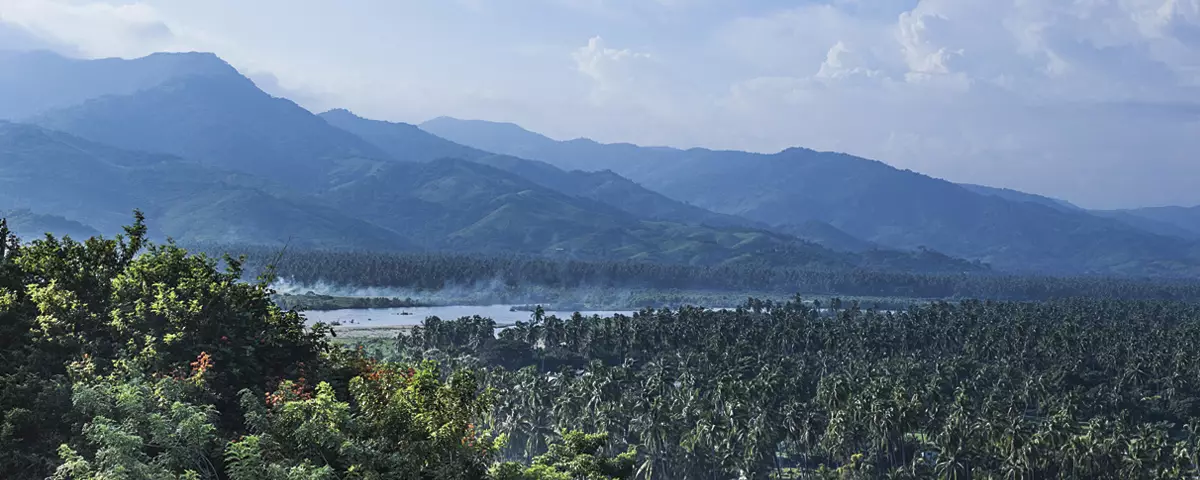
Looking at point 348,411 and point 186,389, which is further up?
point 186,389

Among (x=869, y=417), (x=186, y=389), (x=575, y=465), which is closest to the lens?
(x=186, y=389)

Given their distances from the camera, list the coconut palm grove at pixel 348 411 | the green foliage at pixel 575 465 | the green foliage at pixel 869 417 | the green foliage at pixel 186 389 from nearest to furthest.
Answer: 1. the green foliage at pixel 186 389
2. the coconut palm grove at pixel 348 411
3. the green foliage at pixel 575 465
4. the green foliage at pixel 869 417

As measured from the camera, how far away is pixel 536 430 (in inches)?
4916

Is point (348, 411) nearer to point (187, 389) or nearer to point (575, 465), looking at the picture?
point (187, 389)

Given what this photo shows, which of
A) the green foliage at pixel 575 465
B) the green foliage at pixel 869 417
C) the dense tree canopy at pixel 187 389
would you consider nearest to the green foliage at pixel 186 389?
the dense tree canopy at pixel 187 389

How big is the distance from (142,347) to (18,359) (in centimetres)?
604

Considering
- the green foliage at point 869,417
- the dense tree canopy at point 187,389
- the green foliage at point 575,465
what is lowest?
the green foliage at point 869,417

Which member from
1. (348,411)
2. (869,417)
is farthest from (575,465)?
(869,417)

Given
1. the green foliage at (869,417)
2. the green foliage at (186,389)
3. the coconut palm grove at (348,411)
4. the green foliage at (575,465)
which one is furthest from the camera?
the green foliage at (869,417)

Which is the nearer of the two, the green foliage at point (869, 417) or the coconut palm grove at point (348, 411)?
the coconut palm grove at point (348, 411)

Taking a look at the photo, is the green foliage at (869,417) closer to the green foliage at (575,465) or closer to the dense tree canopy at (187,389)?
the green foliage at (575,465)

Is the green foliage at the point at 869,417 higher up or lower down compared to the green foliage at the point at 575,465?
lower down

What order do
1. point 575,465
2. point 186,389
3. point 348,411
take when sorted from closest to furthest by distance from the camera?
point 348,411 → point 186,389 → point 575,465

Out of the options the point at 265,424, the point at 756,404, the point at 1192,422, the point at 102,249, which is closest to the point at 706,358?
the point at 756,404
